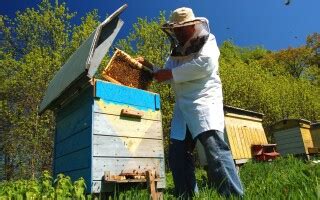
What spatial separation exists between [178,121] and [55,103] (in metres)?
2.12

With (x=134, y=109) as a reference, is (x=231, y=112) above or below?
above

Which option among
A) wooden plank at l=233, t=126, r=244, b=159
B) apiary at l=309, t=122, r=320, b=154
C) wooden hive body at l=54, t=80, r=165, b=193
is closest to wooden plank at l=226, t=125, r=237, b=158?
wooden plank at l=233, t=126, r=244, b=159

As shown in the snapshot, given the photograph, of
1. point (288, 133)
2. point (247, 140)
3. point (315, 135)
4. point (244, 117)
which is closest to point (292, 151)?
point (288, 133)

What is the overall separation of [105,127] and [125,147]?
333mm

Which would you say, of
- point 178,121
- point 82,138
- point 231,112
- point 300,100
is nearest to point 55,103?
point 82,138

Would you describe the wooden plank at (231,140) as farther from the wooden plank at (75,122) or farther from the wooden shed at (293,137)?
the wooden shed at (293,137)

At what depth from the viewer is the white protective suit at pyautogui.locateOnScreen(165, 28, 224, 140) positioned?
352 centimetres

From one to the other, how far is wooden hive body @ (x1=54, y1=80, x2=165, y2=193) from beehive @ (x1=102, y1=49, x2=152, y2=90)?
0.32 ft

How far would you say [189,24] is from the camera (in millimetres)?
3676

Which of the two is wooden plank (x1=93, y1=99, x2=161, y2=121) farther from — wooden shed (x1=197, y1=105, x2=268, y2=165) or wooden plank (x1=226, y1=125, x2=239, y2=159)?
wooden plank (x1=226, y1=125, x2=239, y2=159)

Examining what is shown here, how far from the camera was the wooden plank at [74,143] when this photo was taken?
411 centimetres

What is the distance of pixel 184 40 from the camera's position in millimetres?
3822

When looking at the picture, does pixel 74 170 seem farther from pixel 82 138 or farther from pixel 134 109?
pixel 134 109

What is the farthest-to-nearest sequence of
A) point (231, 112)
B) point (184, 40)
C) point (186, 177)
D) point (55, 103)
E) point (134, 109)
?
point (231, 112)
point (55, 103)
point (134, 109)
point (184, 40)
point (186, 177)
